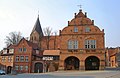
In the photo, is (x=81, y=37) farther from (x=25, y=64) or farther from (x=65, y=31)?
(x=25, y=64)

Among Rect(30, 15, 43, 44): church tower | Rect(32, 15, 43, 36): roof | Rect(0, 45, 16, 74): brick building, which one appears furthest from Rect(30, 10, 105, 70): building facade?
Rect(32, 15, 43, 36): roof

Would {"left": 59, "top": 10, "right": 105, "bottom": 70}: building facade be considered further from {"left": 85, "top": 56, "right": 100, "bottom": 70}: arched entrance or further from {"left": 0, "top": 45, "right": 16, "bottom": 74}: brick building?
{"left": 0, "top": 45, "right": 16, "bottom": 74}: brick building

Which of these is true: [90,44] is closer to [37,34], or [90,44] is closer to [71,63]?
[71,63]

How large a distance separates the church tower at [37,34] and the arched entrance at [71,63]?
35.5m

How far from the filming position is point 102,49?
42.1m

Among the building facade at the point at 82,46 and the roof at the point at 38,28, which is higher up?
the roof at the point at 38,28

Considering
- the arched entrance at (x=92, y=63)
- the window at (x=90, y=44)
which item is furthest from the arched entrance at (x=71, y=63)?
the window at (x=90, y=44)

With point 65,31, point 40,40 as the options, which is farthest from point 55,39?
point 65,31

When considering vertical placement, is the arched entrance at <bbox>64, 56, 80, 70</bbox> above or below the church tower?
below

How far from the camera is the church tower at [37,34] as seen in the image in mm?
79312

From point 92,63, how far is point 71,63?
4456mm

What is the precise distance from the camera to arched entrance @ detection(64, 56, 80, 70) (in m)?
44.3

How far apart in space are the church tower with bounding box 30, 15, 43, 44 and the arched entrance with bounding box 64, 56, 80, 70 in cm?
3552

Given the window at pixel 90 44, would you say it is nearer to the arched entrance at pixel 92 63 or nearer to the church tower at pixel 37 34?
the arched entrance at pixel 92 63
